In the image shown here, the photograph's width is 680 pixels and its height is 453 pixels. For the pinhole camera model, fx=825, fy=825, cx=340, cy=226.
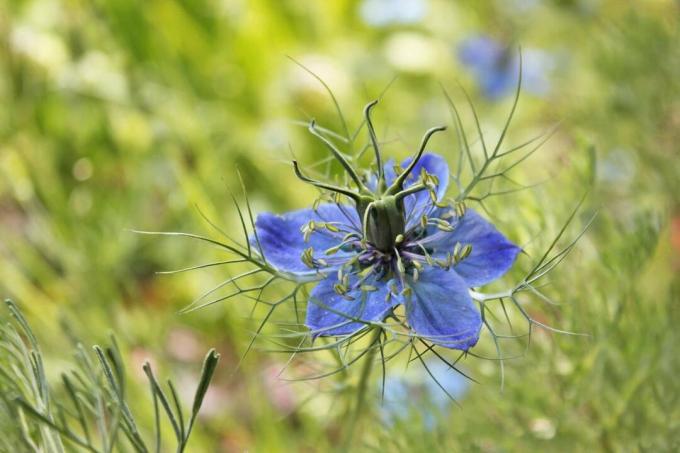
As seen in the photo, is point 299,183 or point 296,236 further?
point 299,183

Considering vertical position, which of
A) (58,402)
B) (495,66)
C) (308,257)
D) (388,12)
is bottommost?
(58,402)

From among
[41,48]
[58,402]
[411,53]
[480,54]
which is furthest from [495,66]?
[58,402]

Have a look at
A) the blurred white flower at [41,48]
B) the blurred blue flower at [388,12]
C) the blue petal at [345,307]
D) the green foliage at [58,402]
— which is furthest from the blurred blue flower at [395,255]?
the blurred blue flower at [388,12]

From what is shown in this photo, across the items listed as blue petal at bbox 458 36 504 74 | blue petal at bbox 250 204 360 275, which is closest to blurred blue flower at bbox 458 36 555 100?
blue petal at bbox 458 36 504 74

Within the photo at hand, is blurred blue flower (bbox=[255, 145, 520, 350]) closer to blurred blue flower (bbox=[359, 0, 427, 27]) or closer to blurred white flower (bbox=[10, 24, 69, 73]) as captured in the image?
blurred white flower (bbox=[10, 24, 69, 73])

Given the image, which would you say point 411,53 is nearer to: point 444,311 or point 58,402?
point 444,311
